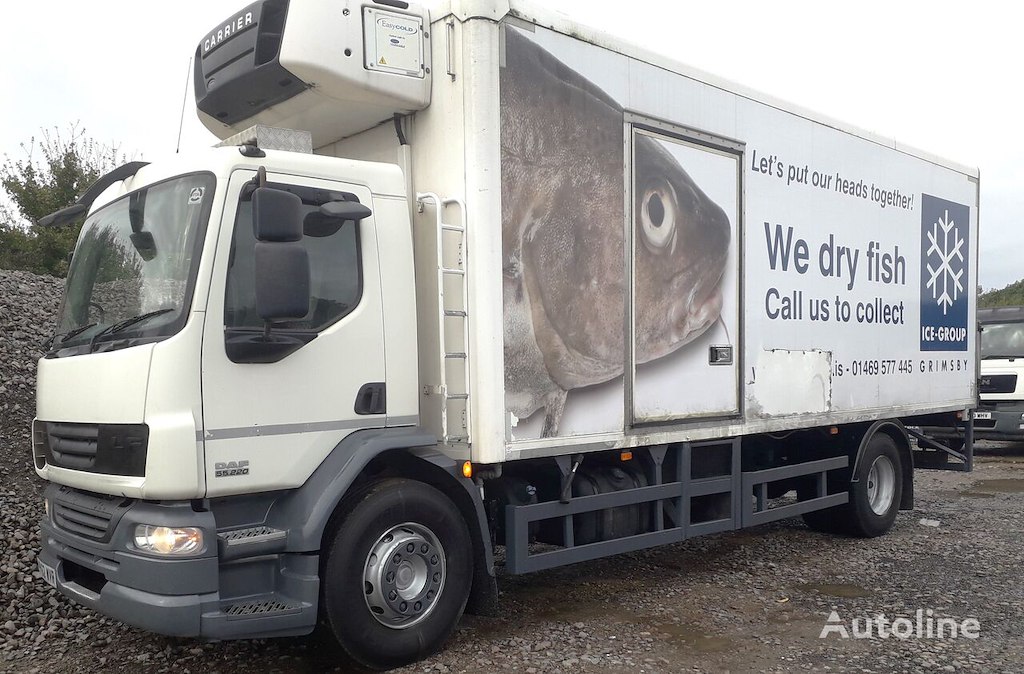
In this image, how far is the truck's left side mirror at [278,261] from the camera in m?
3.69

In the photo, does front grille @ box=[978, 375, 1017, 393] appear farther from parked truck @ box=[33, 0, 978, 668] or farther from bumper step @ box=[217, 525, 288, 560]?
bumper step @ box=[217, 525, 288, 560]

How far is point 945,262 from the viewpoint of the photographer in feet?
27.4

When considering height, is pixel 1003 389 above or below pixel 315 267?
below

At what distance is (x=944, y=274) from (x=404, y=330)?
6.16 meters

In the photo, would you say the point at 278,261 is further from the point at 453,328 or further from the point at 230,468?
the point at 453,328

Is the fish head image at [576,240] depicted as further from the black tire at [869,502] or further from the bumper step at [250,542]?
the black tire at [869,502]

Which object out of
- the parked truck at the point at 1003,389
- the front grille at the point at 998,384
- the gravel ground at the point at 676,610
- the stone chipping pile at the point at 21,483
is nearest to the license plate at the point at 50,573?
the gravel ground at the point at 676,610

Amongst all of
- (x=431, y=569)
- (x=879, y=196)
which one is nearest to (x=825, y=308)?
(x=879, y=196)

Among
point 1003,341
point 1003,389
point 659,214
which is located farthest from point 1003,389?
point 659,214

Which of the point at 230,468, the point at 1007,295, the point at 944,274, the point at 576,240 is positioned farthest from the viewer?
the point at 1007,295

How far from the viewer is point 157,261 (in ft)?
13.3

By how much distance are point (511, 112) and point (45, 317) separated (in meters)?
7.04

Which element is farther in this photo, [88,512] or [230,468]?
[88,512]

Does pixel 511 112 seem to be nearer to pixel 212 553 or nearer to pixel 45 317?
pixel 212 553
